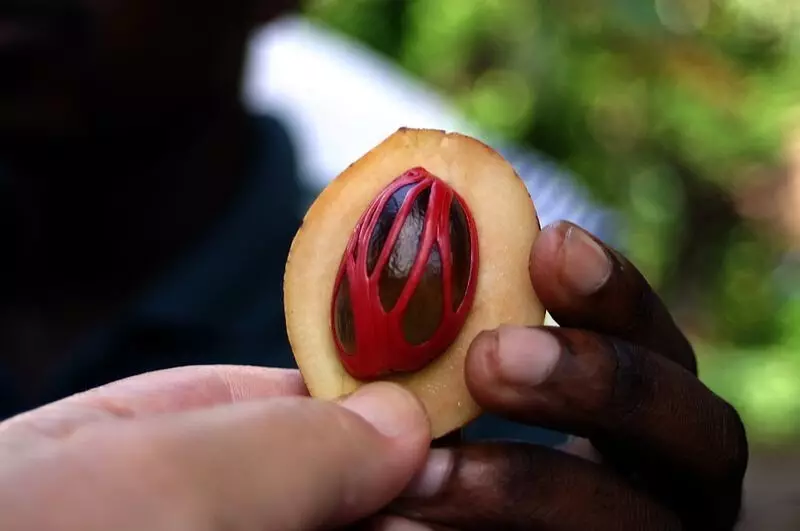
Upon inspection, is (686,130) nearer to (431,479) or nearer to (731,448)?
(731,448)

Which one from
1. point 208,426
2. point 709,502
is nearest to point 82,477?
point 208,426

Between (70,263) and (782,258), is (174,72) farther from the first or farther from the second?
(782,258)

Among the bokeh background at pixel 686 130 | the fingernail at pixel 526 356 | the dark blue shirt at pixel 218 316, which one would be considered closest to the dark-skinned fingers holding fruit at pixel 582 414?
the fingernail at pixel 526 356

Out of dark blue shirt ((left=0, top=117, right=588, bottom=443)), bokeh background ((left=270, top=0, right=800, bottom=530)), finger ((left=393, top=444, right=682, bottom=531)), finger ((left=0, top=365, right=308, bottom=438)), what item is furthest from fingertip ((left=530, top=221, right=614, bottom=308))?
bokeh background ((left=270, top=0, right=800, bottom=530))

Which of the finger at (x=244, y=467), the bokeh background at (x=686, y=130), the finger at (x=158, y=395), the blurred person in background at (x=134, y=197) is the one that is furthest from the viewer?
the bokeh background at (x=686, y=130)

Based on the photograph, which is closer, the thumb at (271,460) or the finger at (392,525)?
the thumb at (271,460)

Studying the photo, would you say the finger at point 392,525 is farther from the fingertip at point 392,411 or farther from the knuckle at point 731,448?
the knuckle at point 731,448
